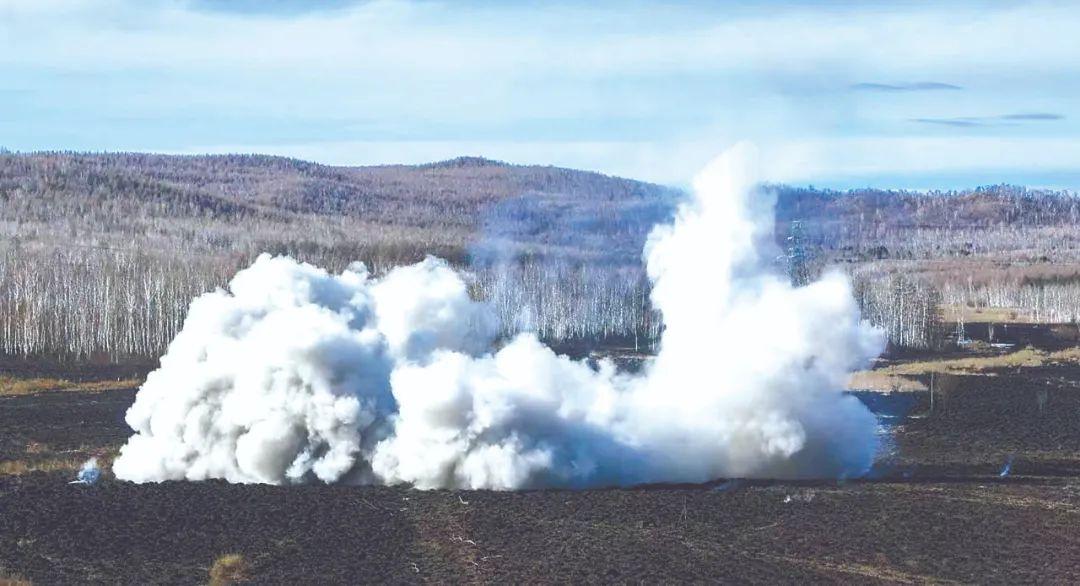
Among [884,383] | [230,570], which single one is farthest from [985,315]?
[230,570]

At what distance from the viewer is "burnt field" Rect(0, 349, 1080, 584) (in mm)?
33562

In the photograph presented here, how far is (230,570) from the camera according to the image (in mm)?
33250

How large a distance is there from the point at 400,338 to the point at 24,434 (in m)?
21.0

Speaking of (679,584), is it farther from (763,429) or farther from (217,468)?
(217,468)

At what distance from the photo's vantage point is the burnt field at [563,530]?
110ft

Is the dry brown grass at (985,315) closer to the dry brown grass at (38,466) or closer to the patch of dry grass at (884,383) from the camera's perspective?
the patch of dry grass at (884,383)

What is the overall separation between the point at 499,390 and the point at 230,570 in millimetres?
14135

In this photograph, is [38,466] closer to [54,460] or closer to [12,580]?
[54,460]

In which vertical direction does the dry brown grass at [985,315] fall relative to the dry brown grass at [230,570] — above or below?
above

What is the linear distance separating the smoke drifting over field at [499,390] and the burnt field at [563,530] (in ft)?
5.97

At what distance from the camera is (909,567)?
34219 millimetres

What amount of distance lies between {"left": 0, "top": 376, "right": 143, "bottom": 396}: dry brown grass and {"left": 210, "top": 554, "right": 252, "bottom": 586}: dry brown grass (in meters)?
53.8

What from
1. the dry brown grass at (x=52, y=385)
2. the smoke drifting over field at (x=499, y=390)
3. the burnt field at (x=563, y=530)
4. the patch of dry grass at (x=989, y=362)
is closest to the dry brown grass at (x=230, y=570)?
the burnt field at (x=563, y=530)

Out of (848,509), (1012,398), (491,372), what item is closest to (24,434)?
(491,372)
